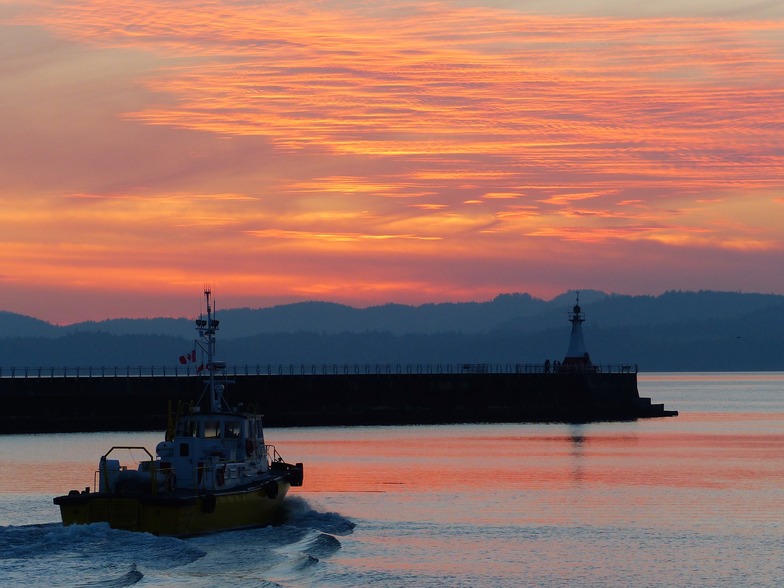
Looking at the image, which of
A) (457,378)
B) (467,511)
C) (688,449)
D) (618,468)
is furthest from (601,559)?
(457,378)

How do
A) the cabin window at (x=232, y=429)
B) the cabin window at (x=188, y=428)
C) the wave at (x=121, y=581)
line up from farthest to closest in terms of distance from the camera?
the cabin window at (x=232, y=429) < the cabin window at (x=188, y=428) < the wave at (x=121, y=581)

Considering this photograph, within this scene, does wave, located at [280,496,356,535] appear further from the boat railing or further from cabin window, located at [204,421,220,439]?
cabin window, located at [204,421,220,439]

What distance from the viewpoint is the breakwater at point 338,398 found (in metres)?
97.1

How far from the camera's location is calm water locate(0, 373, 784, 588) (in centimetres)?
3719

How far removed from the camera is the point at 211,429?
44.0 metres

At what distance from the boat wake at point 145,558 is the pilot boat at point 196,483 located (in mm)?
513

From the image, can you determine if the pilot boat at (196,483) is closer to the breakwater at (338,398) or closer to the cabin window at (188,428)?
the cabin window at (188,428)

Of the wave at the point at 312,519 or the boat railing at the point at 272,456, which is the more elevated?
the boat railing at the point at 272,456

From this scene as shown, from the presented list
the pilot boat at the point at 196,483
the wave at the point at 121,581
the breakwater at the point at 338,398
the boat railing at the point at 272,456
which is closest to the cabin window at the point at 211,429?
the pilot boat at the point at 196,483

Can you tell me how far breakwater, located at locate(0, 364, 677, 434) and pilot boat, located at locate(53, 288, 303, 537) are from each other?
131ft

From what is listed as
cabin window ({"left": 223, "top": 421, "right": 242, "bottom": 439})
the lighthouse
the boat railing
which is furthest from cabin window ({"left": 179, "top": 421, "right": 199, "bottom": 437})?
the lighthouse

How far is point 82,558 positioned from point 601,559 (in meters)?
16.1

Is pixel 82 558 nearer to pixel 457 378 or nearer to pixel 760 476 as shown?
pixel 760 476

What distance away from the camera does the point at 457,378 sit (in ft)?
375
